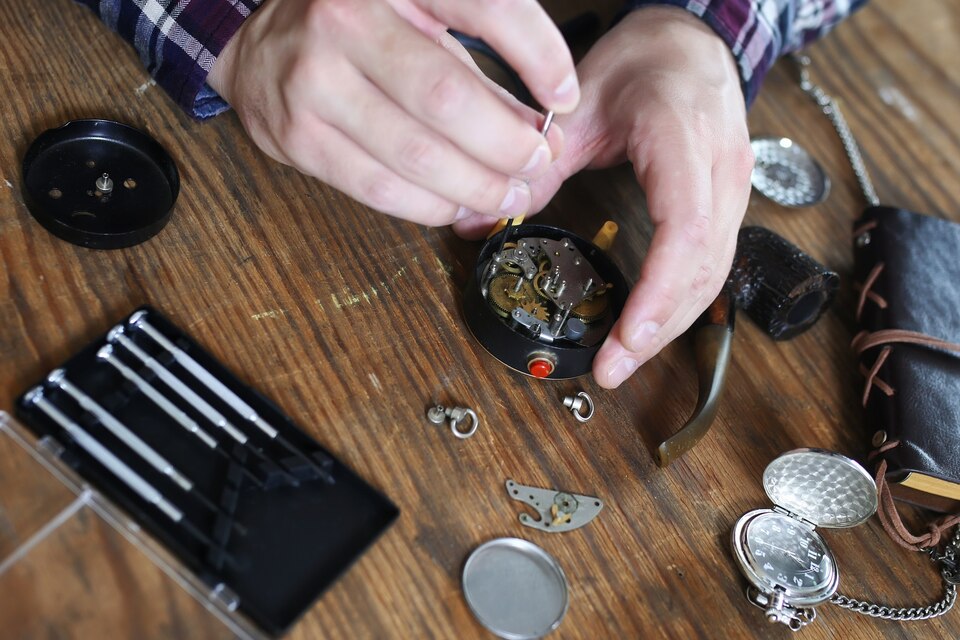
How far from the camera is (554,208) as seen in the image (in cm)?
126

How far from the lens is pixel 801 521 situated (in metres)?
1.06

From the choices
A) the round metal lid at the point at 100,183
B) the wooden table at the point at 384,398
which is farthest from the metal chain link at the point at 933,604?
the round metal lid at the point at 100,183

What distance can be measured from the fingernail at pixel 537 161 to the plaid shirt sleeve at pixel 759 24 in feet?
1.72

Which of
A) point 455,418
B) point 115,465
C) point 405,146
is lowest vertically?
point 115,465

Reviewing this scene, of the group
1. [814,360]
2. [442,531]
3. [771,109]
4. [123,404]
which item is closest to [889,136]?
[771,109]

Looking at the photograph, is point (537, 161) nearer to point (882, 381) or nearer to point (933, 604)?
point (882, 381)

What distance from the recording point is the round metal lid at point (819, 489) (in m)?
1.05

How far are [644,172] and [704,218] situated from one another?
0.11 metres

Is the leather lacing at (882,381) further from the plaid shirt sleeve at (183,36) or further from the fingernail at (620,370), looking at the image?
the plaid shirt sleeve at (183,36)

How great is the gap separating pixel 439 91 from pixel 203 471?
46cm

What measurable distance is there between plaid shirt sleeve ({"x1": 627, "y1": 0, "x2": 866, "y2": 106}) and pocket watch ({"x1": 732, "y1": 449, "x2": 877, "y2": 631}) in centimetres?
65

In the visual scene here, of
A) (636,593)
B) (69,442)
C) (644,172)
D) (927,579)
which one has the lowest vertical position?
(69,442)

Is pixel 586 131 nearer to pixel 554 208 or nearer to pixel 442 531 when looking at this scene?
pixel 554 208

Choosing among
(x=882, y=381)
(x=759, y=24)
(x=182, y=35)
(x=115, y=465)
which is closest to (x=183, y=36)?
(x=182, y=35)
